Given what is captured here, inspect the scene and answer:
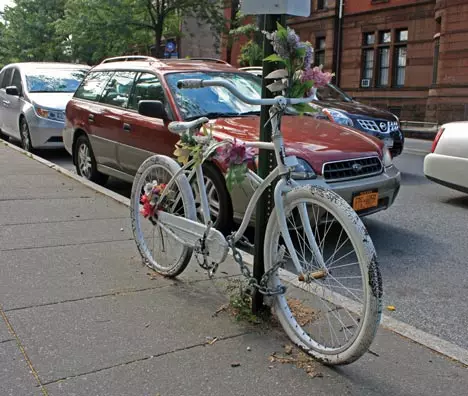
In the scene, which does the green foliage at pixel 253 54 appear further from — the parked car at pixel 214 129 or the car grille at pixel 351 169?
the car grille at pixel 351 169

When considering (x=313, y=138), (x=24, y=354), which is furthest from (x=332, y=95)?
(x=24, y=354)

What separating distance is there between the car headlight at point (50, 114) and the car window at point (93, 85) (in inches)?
99.5

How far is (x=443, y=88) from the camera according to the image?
24359 millimetres

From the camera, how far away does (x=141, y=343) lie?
3.11 m

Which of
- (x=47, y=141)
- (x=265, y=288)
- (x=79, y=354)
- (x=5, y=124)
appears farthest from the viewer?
(x=5, y=124)

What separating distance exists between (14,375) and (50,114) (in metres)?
8.64

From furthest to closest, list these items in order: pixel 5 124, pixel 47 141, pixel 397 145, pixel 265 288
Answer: pixel 5 124, pixel 47 141, pixel 397 145, pixel 265 288

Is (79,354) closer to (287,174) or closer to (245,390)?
(245,390)

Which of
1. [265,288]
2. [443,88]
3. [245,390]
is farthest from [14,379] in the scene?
[443,88]

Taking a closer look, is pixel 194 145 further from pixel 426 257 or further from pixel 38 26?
pixel 38 26

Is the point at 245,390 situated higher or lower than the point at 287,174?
lower

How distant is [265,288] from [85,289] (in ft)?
4.54

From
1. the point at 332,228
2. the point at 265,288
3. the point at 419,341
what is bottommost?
the point at 419,341

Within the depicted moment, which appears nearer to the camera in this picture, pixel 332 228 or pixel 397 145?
pixel 332 228
